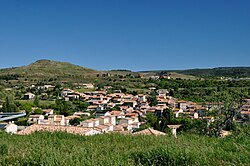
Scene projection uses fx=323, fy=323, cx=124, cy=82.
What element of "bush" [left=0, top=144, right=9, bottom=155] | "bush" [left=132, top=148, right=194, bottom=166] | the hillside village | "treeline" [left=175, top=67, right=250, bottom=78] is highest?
"bush" [left=132, top=148, right=194, bottom=166]

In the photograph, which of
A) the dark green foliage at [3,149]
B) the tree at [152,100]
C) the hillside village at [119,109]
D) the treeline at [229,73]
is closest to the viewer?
the dark green foliage at [3,149]

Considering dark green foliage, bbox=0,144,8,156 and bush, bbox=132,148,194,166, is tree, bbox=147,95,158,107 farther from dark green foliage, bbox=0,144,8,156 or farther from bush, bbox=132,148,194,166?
bush, bbox=132,148,194,166

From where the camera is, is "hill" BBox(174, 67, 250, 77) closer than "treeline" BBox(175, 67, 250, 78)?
No

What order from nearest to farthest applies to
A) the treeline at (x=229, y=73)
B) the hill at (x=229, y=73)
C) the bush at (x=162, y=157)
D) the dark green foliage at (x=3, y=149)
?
the bush at (x=162, y=157), the dark green foliage at (x=3, y=149), the treeline at (x=229, y=73), the hill at (x=229, y=73)

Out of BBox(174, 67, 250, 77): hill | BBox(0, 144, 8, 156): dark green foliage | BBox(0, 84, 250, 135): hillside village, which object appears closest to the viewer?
BBox(0, 144, 8, 156): dark green foliage

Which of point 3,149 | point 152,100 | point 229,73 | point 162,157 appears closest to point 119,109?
point 152,100

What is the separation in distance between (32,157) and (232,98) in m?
6.64

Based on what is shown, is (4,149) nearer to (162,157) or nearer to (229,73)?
(162,157)

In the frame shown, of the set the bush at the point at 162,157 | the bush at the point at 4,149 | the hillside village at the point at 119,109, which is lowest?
the hillside village at the point at 119,109

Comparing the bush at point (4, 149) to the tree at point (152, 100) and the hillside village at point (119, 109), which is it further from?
the tree at point (152, 100)

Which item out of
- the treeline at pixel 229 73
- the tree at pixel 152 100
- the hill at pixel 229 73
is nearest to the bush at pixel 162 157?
the tree at pixel 152 100

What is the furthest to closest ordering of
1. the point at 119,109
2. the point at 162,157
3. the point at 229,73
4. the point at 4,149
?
1. the point at 229,73
2. the point at 119,109
3. the point at 4,149
4. the point at 162,157

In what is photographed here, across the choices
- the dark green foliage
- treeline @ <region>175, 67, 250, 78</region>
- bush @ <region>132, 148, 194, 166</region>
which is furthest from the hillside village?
treeline @ <region>175, 67, 250, 78</region>

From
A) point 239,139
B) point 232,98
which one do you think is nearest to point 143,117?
point 232,98
